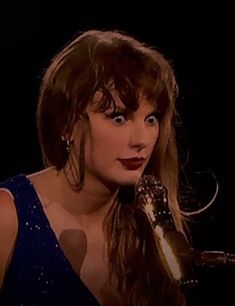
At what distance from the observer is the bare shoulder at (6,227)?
136 cm

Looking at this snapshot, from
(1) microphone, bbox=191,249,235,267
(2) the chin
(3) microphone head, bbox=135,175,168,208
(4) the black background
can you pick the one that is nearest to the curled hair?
(2) the chin

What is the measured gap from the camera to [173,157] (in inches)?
56.5

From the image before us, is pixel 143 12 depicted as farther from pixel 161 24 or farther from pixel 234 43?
pixel 234 43

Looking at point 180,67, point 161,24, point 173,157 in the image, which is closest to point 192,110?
point 180,67

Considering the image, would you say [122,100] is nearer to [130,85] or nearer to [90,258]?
[130,85]

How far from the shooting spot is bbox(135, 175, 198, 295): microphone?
0.91m

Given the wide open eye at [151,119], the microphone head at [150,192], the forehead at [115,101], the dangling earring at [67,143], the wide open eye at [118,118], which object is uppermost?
the forehead at [115,101]

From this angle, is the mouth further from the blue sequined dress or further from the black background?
the black background

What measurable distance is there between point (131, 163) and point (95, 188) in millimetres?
148

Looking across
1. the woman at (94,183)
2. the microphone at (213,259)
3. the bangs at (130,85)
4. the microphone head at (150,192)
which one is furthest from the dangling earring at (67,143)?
the microphone at (213,259)

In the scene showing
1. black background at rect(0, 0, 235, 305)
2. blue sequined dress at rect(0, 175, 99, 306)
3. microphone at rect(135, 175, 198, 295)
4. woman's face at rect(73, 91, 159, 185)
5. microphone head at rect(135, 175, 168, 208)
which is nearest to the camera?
microphone at rect(135, 175, 198, 295)

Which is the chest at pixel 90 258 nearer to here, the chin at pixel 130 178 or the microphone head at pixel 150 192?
the chin at pixel 130 178

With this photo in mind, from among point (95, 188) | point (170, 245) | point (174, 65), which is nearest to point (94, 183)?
point (95, 188)

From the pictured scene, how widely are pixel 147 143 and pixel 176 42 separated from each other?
2.97ft
